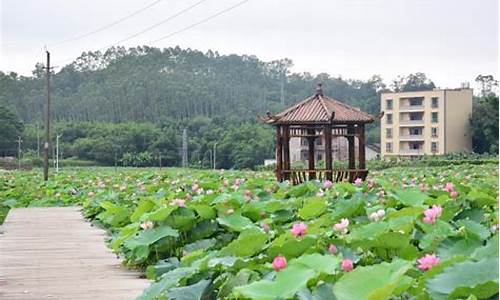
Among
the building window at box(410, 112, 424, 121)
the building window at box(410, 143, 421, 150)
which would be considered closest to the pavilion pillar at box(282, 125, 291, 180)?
the building window at box(410, 112, 424, 121)

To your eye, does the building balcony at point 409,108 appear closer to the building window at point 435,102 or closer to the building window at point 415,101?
the building window at point 415,101

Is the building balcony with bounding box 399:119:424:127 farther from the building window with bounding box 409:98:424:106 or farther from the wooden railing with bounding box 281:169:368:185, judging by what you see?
the wooden railing with bounding box 281:169:368:185

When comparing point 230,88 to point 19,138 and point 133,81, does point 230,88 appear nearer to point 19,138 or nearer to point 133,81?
point 133,81

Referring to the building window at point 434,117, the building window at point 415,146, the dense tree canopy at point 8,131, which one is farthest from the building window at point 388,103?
the dense tree canopy at point 8,131

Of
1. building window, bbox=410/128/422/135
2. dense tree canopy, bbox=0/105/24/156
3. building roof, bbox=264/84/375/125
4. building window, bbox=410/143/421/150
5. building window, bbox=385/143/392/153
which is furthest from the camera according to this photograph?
building window, bbox=385/143/392/153

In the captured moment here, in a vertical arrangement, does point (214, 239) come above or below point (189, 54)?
below

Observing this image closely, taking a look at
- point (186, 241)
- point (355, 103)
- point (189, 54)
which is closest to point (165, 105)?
point (189, 54)

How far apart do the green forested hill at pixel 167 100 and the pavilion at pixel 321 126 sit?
1723 centimetres

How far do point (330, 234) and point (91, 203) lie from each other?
698 cm

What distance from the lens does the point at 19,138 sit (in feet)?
111

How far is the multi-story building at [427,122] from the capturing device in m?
28.9

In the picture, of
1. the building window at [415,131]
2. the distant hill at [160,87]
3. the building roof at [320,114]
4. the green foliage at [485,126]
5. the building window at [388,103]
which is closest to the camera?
the building roof at [320,114]

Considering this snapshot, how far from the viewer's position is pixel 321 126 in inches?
481

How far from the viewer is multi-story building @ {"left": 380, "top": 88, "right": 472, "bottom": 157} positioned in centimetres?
2889
